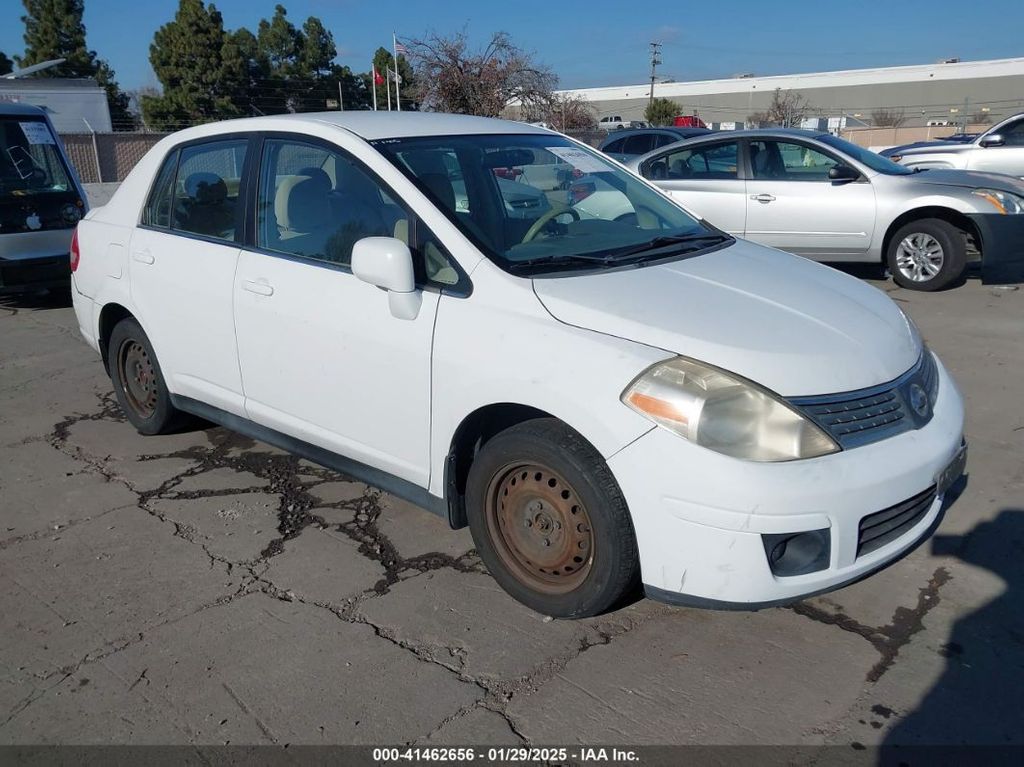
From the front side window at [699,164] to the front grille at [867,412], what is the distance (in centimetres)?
663

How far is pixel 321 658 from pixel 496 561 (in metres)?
0.72

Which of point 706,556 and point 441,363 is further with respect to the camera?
point 441,363

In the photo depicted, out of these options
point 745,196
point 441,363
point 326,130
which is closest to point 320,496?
point 441,363

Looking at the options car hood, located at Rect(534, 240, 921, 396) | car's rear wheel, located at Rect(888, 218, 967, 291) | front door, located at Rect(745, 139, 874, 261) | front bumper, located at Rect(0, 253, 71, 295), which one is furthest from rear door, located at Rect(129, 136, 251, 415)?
car's rear wheel, located at Rect(888, 218, 967, 291)

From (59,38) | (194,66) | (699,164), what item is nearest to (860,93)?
(194,66)

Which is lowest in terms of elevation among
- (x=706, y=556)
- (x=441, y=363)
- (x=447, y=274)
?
(x=706, y=556)

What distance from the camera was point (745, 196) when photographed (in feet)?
29.5

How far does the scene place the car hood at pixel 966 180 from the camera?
27.2 feet

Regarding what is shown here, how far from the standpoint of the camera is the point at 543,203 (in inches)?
151

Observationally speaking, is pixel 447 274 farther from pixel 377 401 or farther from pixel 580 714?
pixel 580 714

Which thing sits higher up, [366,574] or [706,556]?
[706,556]

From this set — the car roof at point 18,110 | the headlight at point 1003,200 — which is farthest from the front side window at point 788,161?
the car roof at point 18,110

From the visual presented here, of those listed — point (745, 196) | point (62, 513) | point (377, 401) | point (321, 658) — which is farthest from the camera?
point (745, 196)

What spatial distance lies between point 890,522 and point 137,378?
406 cm
